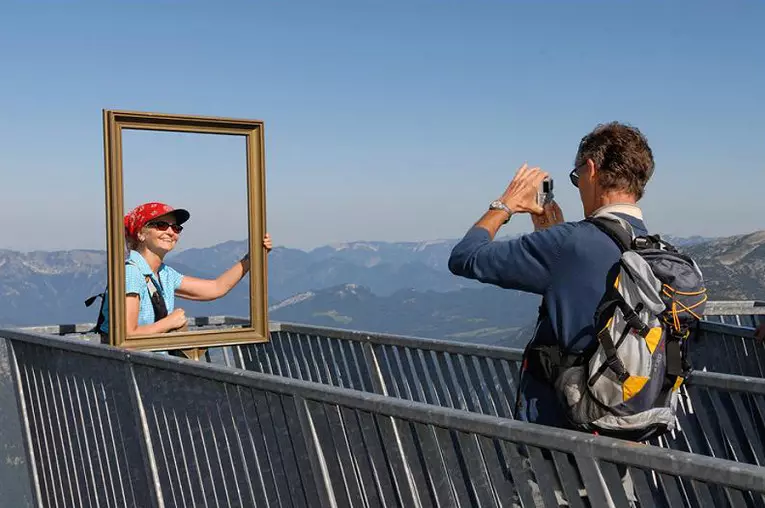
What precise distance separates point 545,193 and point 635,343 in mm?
814

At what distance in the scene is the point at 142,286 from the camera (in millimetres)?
6617

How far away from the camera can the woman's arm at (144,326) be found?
6.46m

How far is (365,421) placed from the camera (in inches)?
159

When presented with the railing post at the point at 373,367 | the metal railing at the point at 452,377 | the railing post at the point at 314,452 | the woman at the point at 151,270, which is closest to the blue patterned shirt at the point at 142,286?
the woman at the point at 151,270

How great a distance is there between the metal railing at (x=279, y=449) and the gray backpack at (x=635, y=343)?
0.29 m

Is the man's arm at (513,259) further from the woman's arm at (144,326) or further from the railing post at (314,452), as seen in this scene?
the woman's arm at (144,326)

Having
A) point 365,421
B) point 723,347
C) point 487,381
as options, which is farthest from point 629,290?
point 723,347

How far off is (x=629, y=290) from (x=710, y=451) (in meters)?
2.11

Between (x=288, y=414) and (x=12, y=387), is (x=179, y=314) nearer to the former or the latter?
(x=12, y=387)

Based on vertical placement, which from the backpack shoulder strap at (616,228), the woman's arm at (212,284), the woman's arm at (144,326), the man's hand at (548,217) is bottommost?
the woman's arm at (144,326)

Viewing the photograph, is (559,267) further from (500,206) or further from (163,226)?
(163,226)

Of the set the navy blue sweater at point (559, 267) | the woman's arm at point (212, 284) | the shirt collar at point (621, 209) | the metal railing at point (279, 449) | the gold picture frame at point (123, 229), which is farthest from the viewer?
the woman's arm at point (212, 284)

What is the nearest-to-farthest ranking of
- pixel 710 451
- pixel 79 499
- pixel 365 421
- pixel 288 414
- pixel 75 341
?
pixel 365 421, pixel 288 414, pixel 710 451, pixel 75 341, pixel 79 499

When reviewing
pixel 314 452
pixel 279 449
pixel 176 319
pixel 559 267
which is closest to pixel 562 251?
pixel 559 267
